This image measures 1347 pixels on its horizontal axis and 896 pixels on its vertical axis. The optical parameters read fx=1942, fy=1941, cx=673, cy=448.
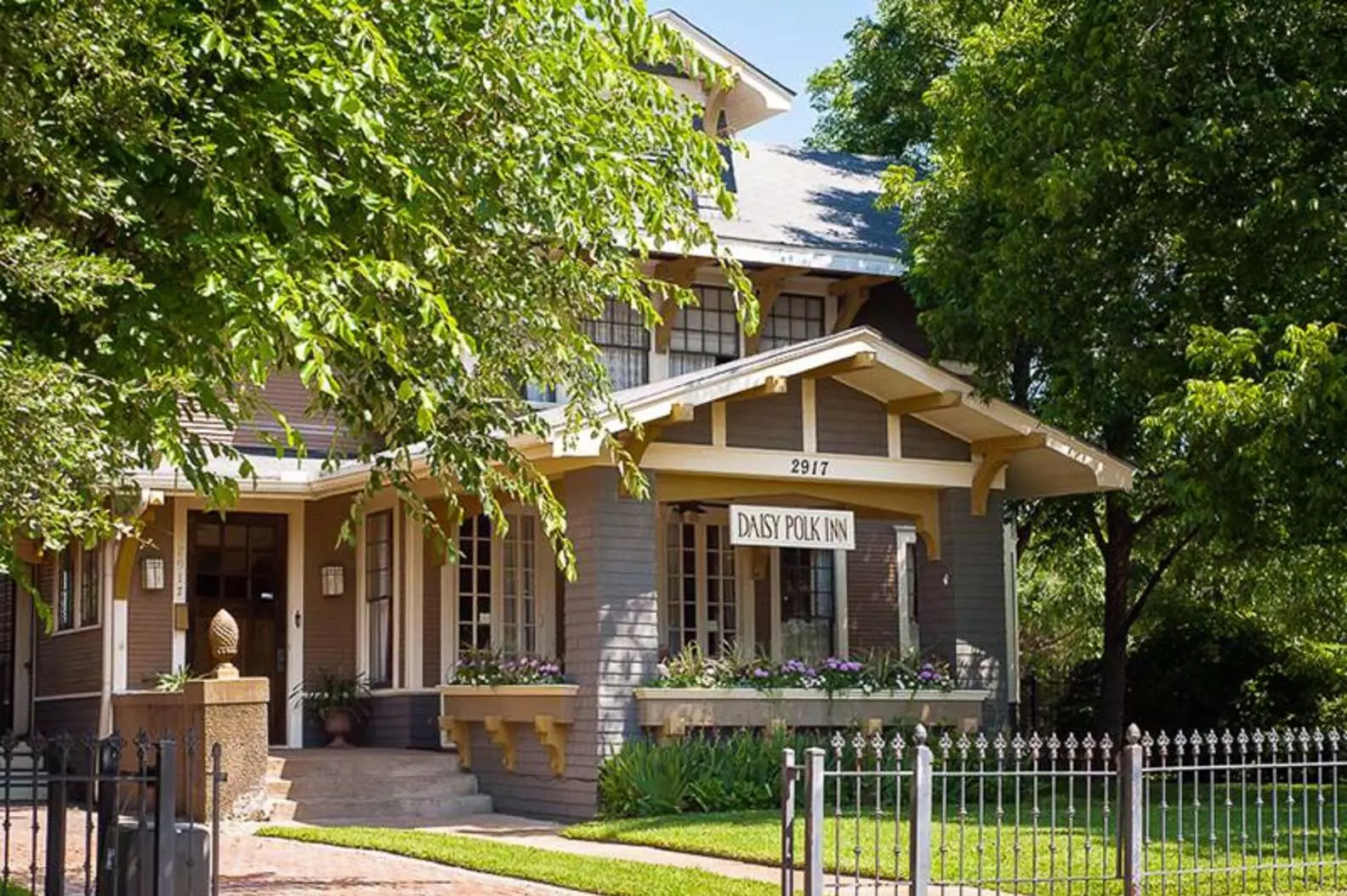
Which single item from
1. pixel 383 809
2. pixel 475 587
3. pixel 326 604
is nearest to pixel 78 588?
pixel 326 604

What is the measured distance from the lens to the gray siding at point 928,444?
67.1 ft

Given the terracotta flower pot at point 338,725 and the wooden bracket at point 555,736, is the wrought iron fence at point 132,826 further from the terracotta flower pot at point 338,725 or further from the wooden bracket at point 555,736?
the terracotta flower pot at point 338,725

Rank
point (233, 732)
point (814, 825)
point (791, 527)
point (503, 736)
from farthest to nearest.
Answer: point (503, 736) → point (791, 527) → point (233, 732) → point (814, 825)

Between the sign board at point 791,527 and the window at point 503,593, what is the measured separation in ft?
10.3

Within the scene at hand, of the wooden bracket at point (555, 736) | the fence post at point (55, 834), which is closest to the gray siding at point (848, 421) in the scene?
the wooden bracket at point (555, 736)

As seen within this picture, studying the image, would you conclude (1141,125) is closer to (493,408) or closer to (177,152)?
(493,408)

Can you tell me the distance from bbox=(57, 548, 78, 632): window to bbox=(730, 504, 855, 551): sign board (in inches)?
354

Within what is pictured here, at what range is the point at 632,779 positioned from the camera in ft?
59.3

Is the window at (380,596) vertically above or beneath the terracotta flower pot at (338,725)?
above

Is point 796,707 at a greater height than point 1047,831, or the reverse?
point 796,707

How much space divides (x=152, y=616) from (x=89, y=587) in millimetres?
1357

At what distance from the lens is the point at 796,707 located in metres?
19.6

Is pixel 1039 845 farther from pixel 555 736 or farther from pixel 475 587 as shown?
pixel 475 587

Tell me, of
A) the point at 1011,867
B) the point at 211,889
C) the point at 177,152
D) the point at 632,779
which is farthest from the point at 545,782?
the point at 177,152
